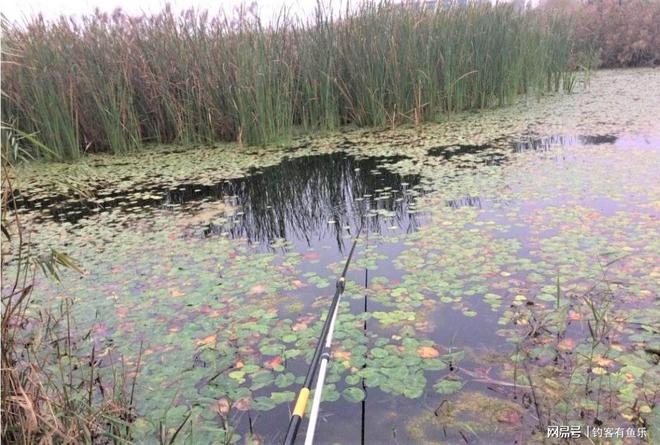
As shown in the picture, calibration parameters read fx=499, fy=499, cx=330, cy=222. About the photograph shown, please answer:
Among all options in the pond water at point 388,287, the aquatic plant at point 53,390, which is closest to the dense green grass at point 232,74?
the pond water at point 388,287

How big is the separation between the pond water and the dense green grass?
993 millimetres

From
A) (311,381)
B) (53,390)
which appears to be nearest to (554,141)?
(311,381)

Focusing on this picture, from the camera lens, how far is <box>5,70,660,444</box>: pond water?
5.15ft

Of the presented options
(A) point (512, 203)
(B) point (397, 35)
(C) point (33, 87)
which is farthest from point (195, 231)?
(B) point (397, 35)

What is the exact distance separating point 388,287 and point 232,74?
12.2ft

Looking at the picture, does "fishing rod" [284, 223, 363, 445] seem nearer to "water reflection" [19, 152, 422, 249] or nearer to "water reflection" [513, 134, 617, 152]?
"water reflection" [19, 152, 422, 249]

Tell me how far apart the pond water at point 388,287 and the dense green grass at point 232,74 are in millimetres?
993

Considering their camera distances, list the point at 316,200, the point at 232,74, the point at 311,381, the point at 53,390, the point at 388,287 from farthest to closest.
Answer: the point at 232,74, the point at 316,200, the point at 388,287, the point at 53,390, the point at 311,381

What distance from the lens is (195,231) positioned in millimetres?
3262

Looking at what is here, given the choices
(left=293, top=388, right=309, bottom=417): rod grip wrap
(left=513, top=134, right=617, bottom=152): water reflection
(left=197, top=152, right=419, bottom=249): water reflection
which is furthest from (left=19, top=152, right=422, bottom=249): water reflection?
(left=293, top=388, right=309, bottom=417): rod grip wrap

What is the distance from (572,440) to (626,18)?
12669 mm

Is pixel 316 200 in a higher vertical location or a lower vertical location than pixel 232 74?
lower

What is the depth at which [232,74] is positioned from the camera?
526cm

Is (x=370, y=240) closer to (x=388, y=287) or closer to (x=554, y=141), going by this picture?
(x=388, y=287)
